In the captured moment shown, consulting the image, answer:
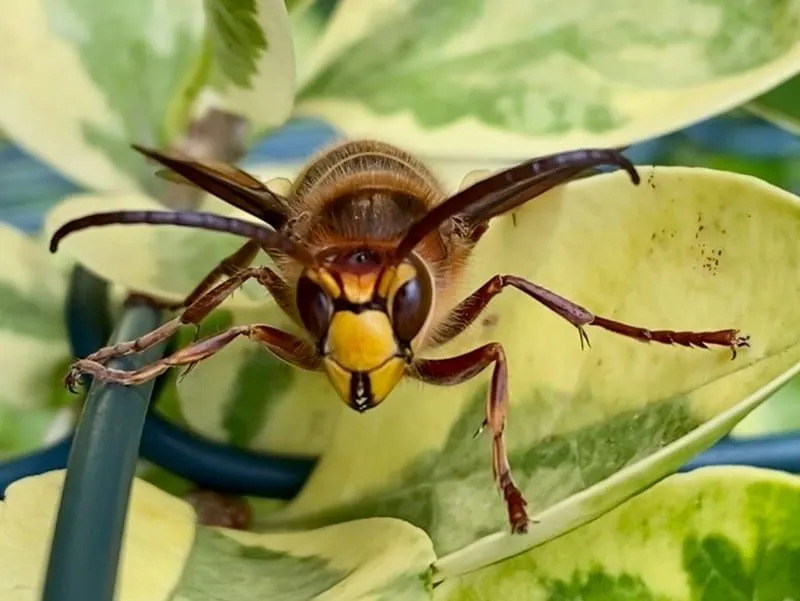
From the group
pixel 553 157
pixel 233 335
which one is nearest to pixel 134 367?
pixel 233 335

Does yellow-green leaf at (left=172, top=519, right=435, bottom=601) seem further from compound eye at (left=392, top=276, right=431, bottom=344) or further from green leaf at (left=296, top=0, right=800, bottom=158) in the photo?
green leaf at (left=296, top=0, right=800, bottom=158)

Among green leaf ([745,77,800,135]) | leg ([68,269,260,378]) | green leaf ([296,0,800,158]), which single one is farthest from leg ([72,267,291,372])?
green leaf ([745,77,800,135])

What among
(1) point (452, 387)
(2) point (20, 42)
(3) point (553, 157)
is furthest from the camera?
(2) point (20, 42)

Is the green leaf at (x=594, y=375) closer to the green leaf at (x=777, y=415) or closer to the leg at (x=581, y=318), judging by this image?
the leg at (x=581, y=318)

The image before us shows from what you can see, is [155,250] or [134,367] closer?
[134,367]

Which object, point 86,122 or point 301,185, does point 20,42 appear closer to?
point 86,122

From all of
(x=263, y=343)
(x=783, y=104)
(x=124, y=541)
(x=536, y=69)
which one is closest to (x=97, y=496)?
(x=124, y=541)
